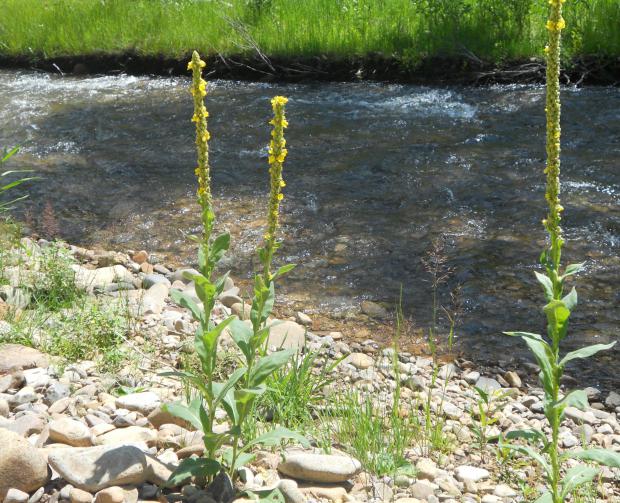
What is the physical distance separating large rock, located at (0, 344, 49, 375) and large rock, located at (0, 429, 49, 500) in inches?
46.9

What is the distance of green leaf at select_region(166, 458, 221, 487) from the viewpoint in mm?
3059

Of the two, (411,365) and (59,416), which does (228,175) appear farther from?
(59,416)

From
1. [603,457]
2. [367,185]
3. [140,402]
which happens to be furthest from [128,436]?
[367,185]

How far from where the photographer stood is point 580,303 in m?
6.05

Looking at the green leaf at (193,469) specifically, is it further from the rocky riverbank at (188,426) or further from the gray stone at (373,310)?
the gray stone at (373,310)

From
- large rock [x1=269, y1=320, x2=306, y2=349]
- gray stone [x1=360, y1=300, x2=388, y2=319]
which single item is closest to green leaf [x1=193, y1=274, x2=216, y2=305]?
large rock [x1=269, y1=320, x2=306, y2=349]

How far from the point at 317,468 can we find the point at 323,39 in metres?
10.0

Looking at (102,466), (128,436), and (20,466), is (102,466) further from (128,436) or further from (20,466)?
(128,436)

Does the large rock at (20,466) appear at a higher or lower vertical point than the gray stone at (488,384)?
higher

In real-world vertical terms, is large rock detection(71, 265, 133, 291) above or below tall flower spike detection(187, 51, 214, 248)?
below

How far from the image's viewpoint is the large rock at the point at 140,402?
3.96m

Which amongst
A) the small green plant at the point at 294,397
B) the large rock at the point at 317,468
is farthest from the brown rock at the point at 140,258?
the large rock at the point at 317,468

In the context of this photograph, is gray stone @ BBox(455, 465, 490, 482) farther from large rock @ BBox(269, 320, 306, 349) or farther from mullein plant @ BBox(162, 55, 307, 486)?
large rock @ BBox(269, 320, 306, 349)

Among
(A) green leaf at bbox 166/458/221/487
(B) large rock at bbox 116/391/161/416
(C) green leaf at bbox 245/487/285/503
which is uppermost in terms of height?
(A) green leaf at bbox 166/458/221/487
